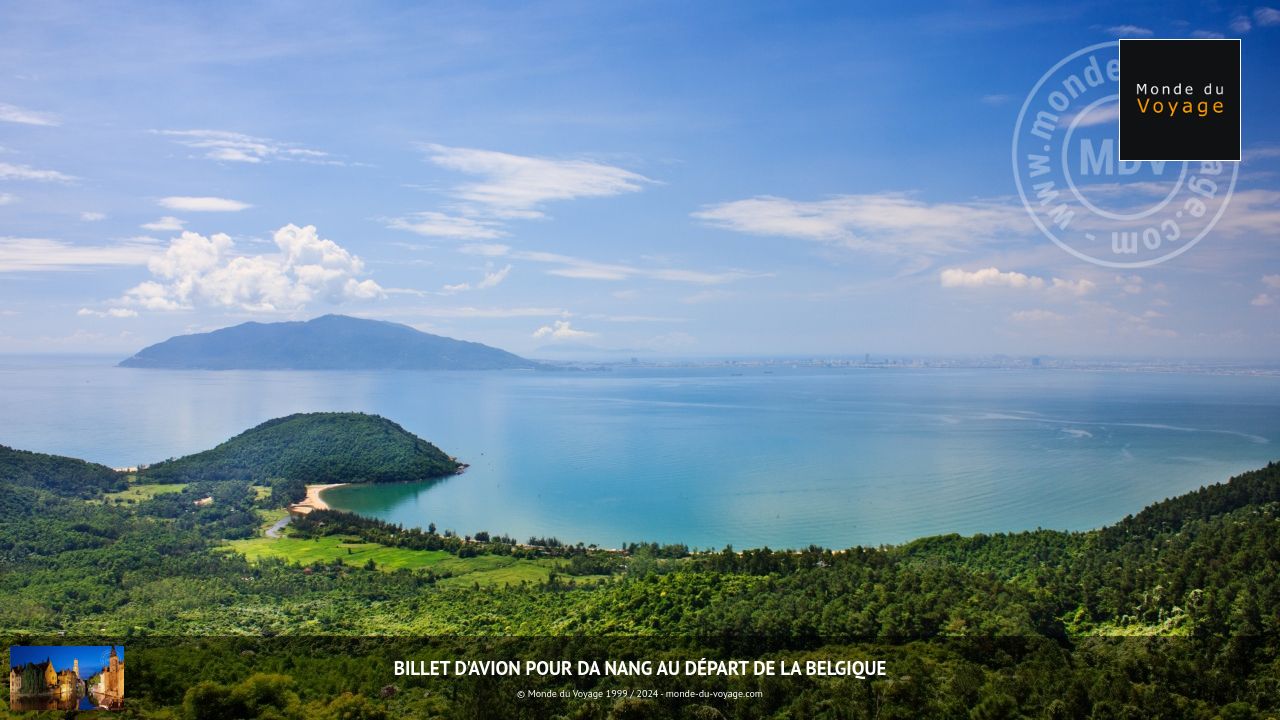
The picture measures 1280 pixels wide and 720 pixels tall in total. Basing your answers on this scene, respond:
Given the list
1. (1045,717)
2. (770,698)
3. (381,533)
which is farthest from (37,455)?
(1045,717)

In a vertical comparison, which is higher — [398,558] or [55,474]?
[55,474]

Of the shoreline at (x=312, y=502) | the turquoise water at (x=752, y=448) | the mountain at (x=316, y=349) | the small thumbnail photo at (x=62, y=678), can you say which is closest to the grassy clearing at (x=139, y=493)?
the shoreline at (x=312, y=502)

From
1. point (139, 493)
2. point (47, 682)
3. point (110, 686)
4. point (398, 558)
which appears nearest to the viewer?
point (47, 682)

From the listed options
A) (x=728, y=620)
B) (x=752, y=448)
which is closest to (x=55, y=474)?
(x=728, y=620)

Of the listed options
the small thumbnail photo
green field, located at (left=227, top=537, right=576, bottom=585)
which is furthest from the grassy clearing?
the small thumbnail photo

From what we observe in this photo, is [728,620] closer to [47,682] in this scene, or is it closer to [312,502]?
[47,682]

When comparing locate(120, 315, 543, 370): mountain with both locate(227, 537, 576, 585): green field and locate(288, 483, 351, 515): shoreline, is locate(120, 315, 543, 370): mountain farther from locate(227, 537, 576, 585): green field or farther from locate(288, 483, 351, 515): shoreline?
locate(227, 537, 576, 585): green field
